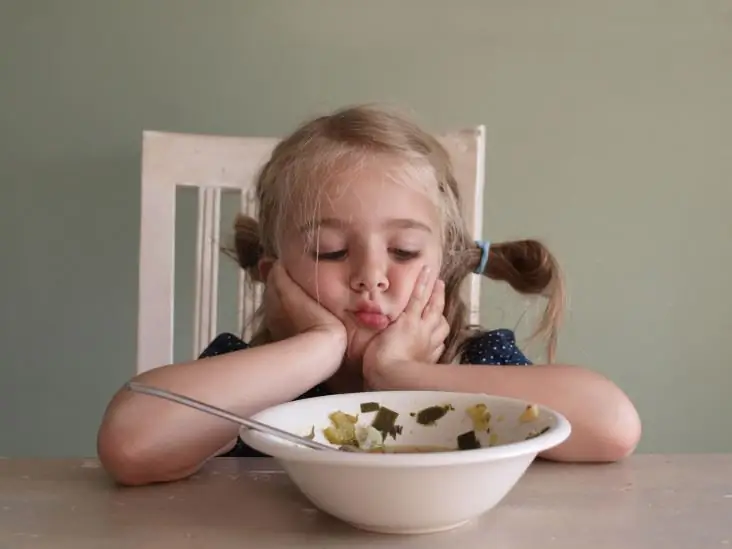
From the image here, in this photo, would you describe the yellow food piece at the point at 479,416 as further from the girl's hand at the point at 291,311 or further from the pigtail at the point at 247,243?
the pigtail at the point at 247,243

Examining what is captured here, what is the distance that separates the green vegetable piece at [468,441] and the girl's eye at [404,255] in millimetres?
292

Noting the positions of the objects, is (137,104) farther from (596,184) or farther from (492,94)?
(596,184)

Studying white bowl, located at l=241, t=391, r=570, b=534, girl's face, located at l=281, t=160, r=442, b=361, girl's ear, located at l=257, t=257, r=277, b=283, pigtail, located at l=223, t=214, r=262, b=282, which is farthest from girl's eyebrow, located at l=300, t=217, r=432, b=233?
white bowl, located at l=241, t=391, r=570, b=534

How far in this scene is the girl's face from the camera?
830 mm

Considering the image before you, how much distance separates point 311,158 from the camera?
Result: 91cm

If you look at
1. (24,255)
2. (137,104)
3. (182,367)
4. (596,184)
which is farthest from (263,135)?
(182,367)

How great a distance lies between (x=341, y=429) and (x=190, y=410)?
124mm

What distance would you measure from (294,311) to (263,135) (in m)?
0.60

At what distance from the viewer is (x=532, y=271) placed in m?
1.03

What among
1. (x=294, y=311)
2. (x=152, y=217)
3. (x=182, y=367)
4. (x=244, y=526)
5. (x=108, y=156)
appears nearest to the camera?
(x=244, y=526)

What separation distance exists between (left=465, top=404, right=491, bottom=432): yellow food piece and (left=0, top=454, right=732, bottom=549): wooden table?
0.05 meters

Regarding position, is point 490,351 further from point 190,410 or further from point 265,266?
point 190,410

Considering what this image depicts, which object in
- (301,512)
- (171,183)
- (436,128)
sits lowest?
(301,512)

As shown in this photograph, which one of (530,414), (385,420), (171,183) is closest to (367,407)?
(385,420)
